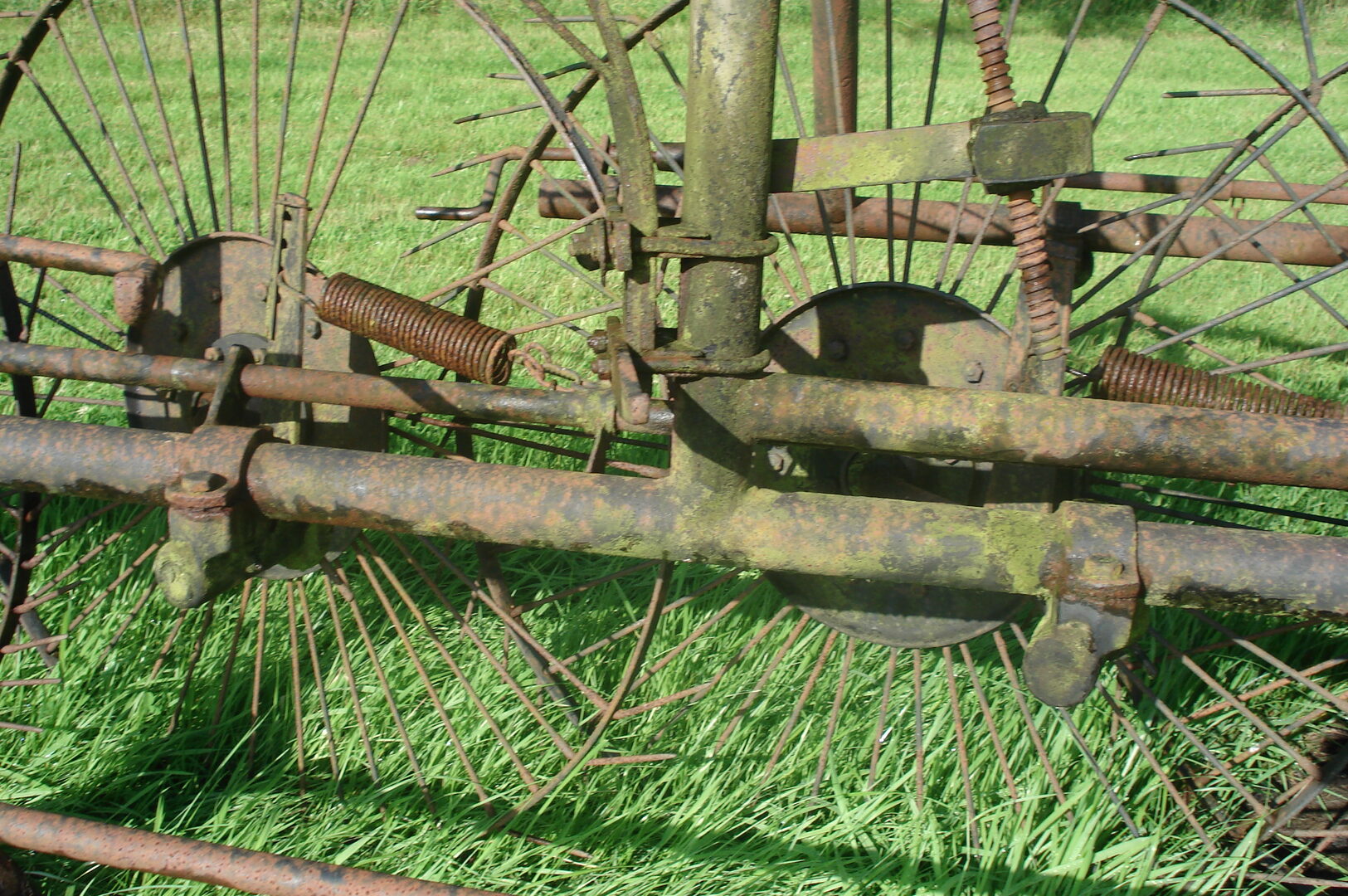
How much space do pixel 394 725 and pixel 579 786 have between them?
44 centimetres

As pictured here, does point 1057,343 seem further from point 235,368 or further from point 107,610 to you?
point 107,610

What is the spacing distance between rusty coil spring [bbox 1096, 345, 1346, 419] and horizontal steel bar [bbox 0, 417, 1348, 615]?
53 cm

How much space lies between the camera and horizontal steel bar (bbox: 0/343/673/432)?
1755 mm

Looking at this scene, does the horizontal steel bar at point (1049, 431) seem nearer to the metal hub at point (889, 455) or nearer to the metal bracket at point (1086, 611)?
the metal bracket at point (1086, 611)

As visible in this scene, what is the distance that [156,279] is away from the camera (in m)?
2.02

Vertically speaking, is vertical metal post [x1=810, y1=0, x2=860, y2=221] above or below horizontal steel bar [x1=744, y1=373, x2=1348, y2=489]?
above

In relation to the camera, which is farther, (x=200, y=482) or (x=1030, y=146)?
(x=200, y=482)

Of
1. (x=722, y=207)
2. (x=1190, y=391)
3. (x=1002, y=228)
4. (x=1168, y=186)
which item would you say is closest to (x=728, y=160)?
(x=722, y=207)

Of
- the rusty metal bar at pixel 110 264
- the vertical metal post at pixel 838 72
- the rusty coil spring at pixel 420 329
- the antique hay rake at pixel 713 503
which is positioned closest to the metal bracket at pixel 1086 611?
the antique hay rake at pixel 713 503

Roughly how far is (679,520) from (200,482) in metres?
0.65

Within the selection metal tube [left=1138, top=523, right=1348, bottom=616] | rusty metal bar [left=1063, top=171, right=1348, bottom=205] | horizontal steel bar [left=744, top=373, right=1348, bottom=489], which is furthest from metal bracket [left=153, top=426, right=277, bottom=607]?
rusty metal bar [left=1063, top=171, right=1348, bottom=205]

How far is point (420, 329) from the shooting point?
6.58 ft

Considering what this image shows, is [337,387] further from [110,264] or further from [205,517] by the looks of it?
[110,264]

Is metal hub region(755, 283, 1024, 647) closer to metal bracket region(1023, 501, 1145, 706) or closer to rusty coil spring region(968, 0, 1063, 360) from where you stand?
rusty coil spring region(968, 0, 1063, 360)
